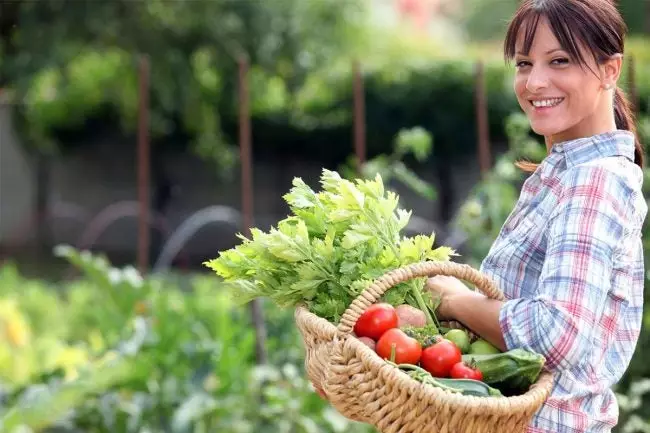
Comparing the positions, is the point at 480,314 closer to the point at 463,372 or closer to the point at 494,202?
the point at 463,372

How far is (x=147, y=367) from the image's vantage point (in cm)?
359

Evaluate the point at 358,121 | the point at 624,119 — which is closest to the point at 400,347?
the point at 624,119

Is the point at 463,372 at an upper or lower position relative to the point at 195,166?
upper

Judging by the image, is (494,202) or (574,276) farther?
(494,202)

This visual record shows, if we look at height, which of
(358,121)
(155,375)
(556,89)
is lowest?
(155,375)

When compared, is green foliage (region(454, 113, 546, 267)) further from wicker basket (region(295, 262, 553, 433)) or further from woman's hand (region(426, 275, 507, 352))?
wicker basket (region(295, 262, 553, 433))

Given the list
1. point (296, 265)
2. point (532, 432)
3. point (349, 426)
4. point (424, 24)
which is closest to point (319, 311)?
point (296, 265)

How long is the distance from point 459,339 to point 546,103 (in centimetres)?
37

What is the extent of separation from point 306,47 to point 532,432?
29.2 feet

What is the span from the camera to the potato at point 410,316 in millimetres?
1588

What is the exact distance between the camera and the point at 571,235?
145 cm

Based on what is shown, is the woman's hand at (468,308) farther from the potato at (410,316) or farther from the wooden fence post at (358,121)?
the wooden fence post at (358,121)

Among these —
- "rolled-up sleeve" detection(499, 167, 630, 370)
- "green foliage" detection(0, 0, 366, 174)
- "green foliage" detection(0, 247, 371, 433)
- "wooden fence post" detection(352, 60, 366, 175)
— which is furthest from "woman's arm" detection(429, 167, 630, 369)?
"green foliage" detection(0, 0, 366, 174)

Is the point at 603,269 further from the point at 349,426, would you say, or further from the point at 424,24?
the point at 424,24
